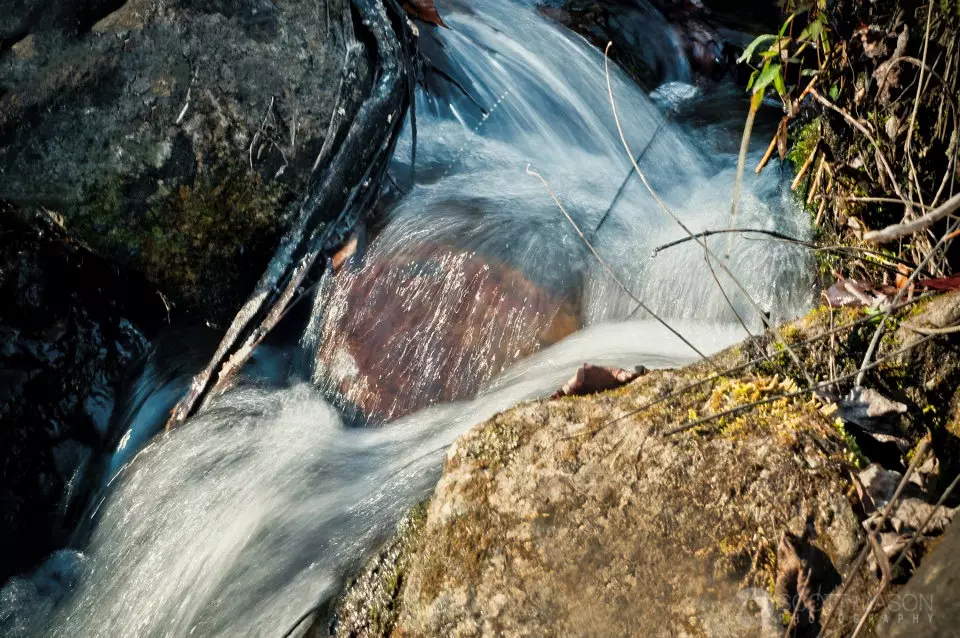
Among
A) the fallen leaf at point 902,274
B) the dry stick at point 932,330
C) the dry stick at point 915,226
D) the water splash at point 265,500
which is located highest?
the dry stick at point 915,226

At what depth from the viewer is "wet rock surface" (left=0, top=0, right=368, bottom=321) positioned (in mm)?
3318

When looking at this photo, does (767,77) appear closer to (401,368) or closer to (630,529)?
(630,529)

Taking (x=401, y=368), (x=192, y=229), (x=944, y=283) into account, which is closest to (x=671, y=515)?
(x=944, y=283)

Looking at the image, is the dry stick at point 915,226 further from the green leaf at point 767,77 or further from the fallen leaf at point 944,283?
the green leaf at point 767,77

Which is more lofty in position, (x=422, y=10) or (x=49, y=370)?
(x=422, y=10)

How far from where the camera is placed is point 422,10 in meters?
4.87

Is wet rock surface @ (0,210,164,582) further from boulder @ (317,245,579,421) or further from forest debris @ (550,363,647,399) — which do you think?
forest debris @ (550,363,647,399)

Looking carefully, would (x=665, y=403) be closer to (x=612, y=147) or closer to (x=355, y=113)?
(x=355, y=113)

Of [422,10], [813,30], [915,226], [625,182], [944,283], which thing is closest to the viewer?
[915,226]

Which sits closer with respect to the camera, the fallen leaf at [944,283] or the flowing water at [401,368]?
the fallen leaf at [944,283]

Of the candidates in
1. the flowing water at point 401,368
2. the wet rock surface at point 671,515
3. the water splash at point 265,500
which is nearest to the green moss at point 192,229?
the flowing water at point 401,368

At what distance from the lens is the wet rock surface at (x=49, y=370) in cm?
327

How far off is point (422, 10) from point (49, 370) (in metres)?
3.31

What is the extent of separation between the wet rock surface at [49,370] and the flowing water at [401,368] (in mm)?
219
